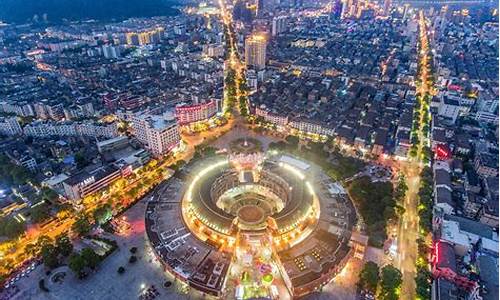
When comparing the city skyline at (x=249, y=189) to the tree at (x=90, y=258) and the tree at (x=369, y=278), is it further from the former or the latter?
the tree at (x=90, y=258)

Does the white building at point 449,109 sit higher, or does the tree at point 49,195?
the white building at point 449,109

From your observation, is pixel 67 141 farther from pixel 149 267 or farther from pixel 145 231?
pixel 149 267

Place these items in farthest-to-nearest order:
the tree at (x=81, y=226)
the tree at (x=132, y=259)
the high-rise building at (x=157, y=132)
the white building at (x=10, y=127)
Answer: the white building at (x=10, y=127) → the high-rise building at (x=157, y=132) → the tree at (x=81, y=226) → the tree at (x=132, y=259)

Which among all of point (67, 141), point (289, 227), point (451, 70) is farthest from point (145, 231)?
point (451, 70)

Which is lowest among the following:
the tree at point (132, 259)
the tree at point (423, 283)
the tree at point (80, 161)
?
the tree at point (132, 259)

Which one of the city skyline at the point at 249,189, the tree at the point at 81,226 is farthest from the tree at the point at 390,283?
the tree at the point at 81,226

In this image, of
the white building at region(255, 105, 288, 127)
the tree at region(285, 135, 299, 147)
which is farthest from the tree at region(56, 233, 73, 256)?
the white building at region(255, 105, 288, 127)

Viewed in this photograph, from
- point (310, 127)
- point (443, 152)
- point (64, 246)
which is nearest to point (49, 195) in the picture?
point (64, 246)

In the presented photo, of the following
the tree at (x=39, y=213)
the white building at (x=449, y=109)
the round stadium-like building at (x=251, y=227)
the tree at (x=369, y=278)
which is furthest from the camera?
the white building at (x=449, y=109)
